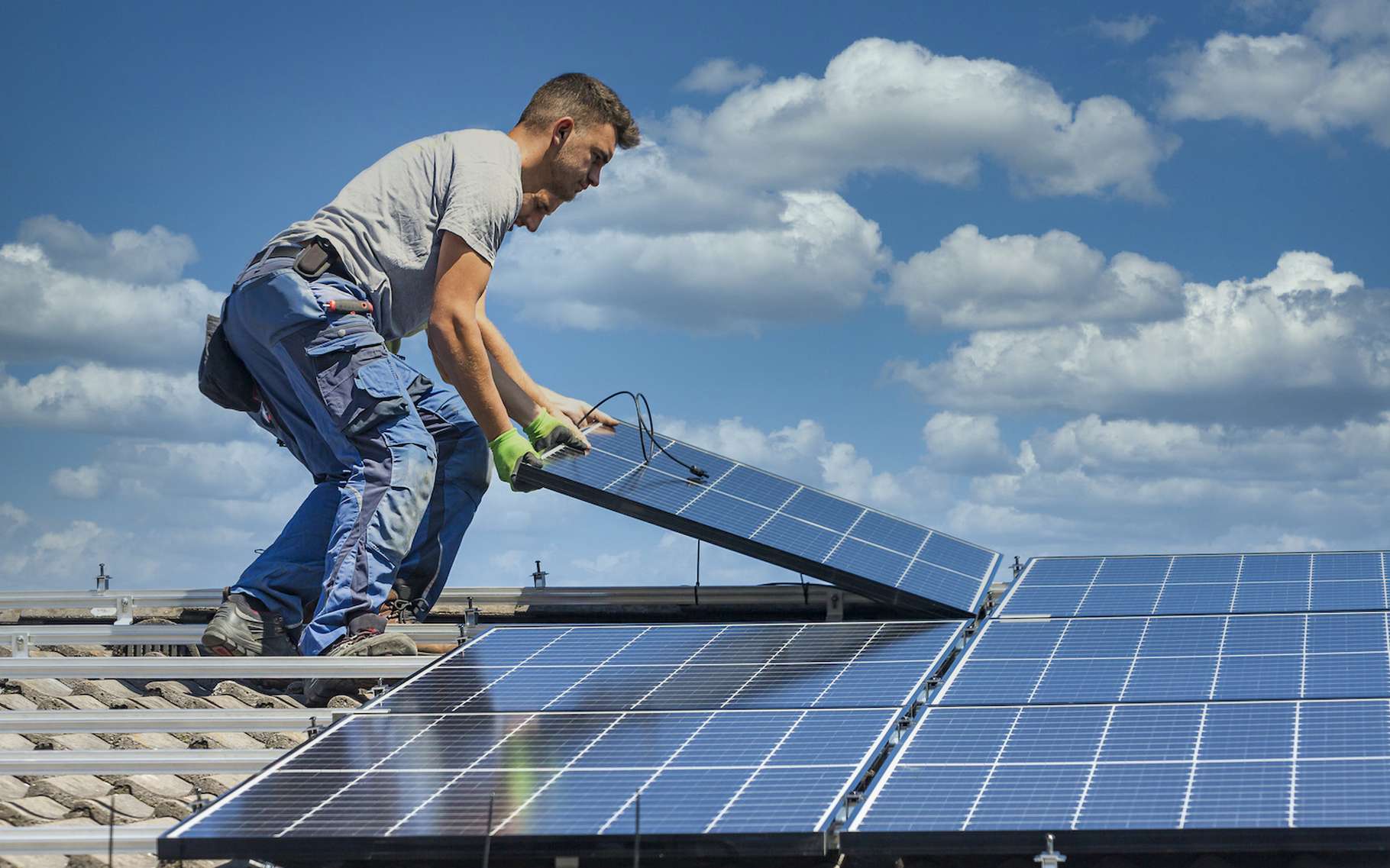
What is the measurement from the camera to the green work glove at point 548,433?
37.9 feet

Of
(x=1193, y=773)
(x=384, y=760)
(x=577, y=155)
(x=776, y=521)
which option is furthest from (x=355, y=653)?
(x=1193, y=773)

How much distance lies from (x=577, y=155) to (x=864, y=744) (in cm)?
526

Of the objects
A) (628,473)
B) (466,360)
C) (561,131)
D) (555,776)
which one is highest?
(561,131)

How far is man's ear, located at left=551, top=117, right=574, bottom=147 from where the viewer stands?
11078mm

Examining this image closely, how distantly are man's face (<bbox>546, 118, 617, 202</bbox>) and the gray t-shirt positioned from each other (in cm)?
49

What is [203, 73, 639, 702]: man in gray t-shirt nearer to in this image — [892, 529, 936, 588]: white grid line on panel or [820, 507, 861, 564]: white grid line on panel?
[820, 507, 861, 564]: white grid line on panel

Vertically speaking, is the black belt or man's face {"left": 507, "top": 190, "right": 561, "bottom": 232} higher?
man's face {"left": 507, "top": 190, "right": 561, "bottom": 232}

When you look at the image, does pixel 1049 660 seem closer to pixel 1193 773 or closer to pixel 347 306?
pixel 1193 773

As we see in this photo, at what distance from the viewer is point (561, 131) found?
36.4ft

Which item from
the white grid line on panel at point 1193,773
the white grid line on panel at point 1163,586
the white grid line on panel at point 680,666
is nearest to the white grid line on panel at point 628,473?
the white grid line on panel at point 680,666

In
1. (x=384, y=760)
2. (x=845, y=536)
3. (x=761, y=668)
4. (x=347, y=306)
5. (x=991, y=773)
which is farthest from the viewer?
(x=845, y=536)

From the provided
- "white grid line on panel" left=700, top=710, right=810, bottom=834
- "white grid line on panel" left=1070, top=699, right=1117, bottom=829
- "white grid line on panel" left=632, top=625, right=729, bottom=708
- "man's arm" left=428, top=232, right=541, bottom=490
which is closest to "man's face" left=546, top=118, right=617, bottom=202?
"man's arm" left=428, top=232, right=541, bottom=490

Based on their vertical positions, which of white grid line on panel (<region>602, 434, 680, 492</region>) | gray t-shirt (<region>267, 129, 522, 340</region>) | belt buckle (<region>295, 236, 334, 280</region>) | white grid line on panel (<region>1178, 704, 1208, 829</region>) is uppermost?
gray t-shirt (<region>267, 129, 522, 340</region>)

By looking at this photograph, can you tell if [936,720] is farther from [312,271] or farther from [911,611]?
[312,271]
